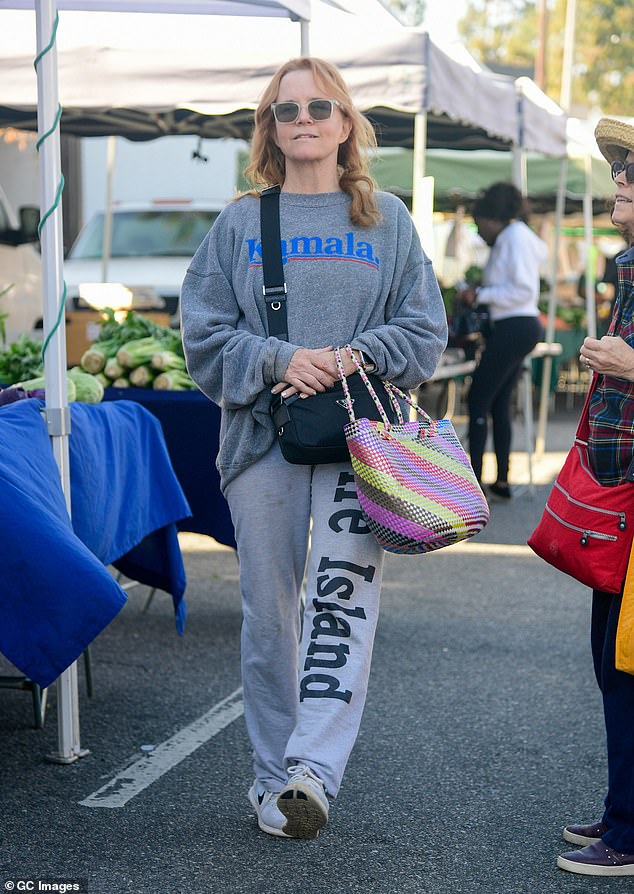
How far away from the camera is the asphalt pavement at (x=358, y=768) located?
3.38 meters

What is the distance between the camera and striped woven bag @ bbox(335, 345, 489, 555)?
3.17 metres

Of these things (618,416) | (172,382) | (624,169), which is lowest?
(172,382)

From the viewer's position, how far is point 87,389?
5238mm

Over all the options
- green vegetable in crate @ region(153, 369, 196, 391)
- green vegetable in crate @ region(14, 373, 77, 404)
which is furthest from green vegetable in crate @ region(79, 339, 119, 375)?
green vegetable in crate @ region(14, 373, 77, 404)

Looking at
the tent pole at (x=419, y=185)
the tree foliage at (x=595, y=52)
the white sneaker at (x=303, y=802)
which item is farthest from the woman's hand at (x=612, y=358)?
the tree foliage at (x=595, y=52)

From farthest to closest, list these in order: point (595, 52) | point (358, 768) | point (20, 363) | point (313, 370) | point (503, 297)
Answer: point (595, 52) < point (503, 297) < point (20, 363) < point (358, 768) < point (313, 370)

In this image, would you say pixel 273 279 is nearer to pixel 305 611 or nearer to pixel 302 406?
pixel 302 406

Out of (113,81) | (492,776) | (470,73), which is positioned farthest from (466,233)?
(492,776)

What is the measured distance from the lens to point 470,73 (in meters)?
7.47

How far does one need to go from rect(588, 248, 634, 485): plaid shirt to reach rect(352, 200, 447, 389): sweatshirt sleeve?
460mm

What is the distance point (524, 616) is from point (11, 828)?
10.9ft

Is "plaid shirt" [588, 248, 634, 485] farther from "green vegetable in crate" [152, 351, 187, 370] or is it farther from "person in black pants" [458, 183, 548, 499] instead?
"person in black pants" [458, 183, 548, 499]

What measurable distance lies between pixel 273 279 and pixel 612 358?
2.88 feet

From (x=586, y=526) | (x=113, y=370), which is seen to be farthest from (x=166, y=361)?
(x=586, y=526)
